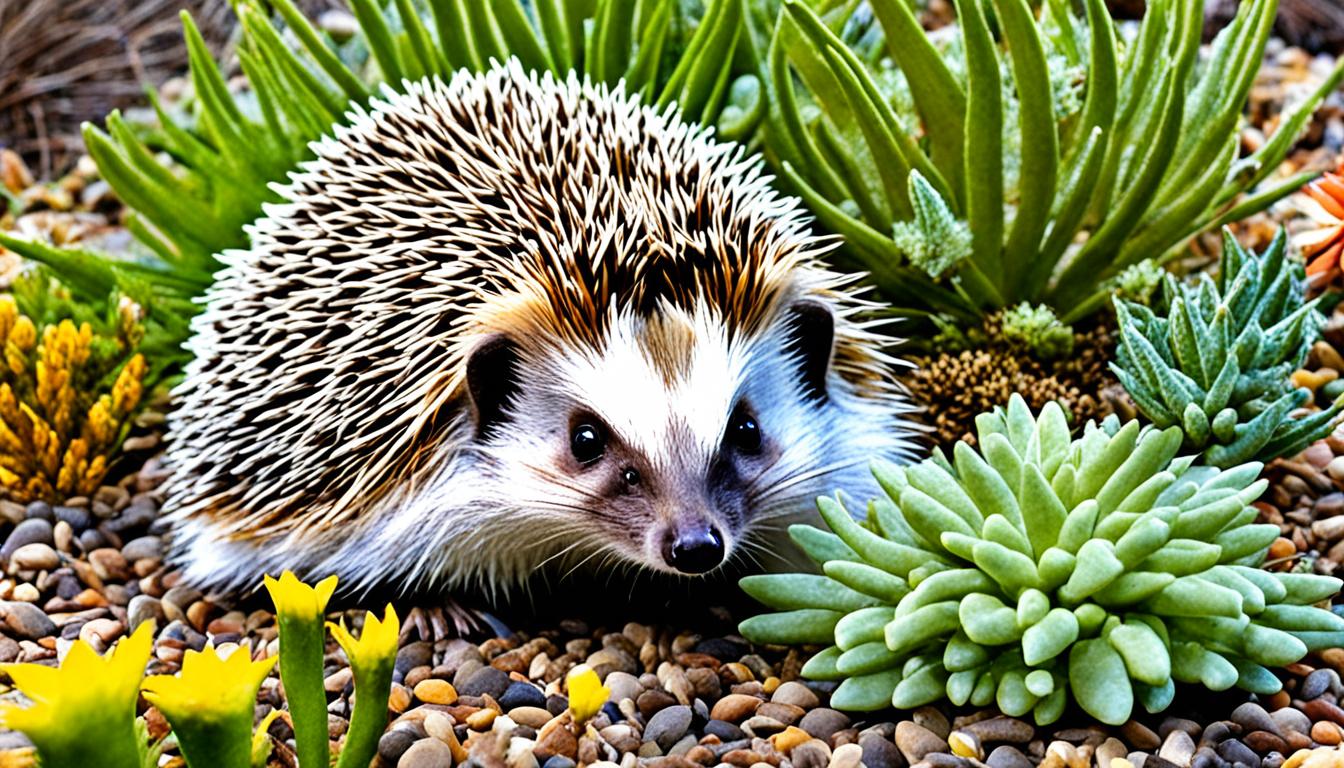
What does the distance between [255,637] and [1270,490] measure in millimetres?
2559

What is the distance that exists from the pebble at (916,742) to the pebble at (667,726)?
0.43 m

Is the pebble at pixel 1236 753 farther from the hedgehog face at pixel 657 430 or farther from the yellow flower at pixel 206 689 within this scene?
the yellow flower at pixel 206 689

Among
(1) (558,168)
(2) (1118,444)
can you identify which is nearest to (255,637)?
(1) (558,168)

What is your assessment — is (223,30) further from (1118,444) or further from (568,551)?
(1118,444)

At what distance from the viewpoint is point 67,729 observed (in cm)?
200

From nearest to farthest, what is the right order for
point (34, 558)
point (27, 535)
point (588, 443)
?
point (588, 443) < point (34, 558) < point (27, 535)

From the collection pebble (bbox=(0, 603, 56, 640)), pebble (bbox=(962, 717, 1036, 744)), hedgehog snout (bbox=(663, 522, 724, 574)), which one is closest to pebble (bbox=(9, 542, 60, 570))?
pebble (bbox=(0, 603, 56, 640))

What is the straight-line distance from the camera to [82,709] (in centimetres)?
200

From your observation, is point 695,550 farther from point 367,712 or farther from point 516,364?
point 367,712

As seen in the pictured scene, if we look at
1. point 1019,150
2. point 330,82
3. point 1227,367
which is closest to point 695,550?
point 1227,367

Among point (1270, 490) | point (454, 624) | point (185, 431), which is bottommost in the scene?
point (1270, 490)

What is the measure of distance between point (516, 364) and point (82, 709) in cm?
138

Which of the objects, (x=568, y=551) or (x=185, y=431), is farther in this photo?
(x=185, y=431)

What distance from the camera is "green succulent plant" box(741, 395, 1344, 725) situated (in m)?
2.59
